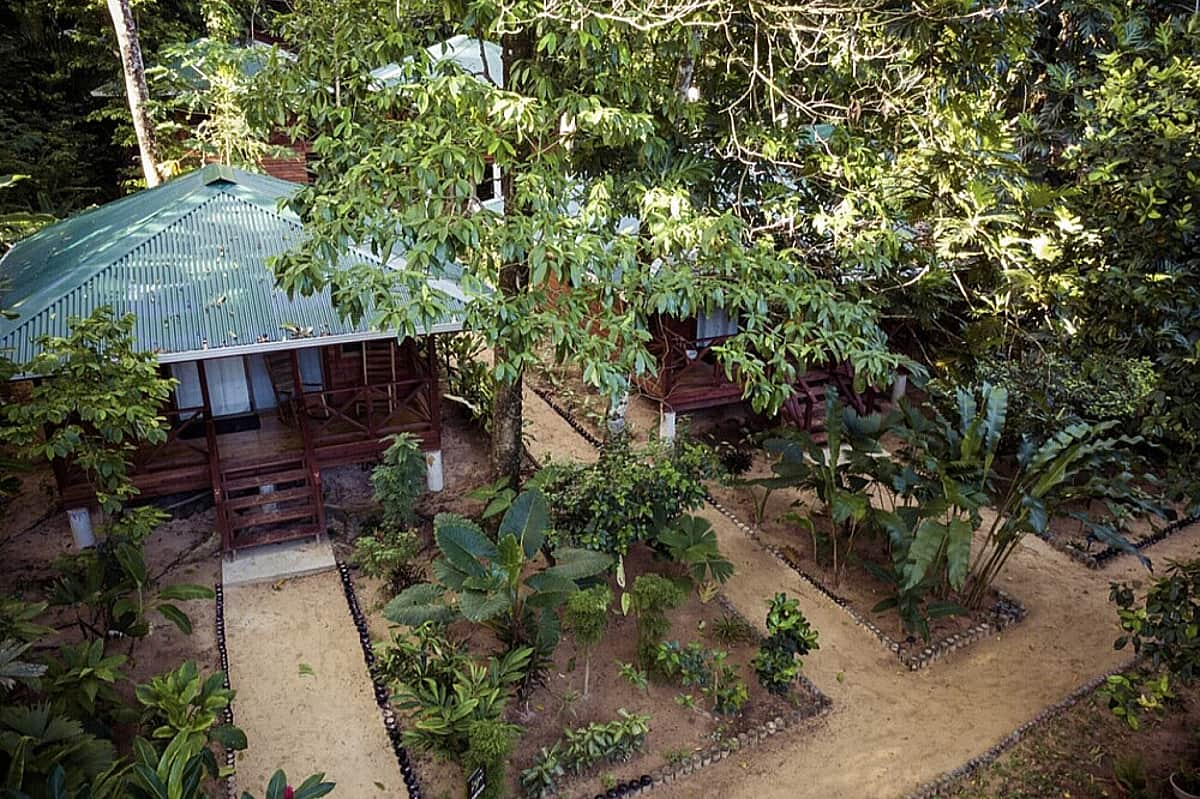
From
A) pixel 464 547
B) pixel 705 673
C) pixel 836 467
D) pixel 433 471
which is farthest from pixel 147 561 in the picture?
pixel 836 467

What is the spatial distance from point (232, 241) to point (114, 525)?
3.39 metres

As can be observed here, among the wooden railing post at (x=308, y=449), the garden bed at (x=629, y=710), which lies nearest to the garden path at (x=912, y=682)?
the garden bed at (x=629, y=710)

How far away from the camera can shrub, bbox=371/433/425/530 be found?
325 inches

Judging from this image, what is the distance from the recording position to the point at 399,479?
8297mm

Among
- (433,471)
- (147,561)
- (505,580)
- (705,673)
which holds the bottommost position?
(705,673)

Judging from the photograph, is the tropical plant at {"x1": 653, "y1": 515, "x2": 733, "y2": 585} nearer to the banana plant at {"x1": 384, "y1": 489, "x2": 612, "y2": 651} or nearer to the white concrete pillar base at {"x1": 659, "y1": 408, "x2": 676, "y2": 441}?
the banana plant at {"x1": 384, "y1": 489, "x2": 612, "y2": 651}

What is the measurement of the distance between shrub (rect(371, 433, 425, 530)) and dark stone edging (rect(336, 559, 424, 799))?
775 mm

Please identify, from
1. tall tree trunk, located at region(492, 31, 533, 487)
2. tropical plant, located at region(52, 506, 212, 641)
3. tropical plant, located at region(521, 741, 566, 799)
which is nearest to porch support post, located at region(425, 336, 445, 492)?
tall tree trunk, located at region(492, 31, 533, 487)

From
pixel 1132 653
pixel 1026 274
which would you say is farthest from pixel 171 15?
pixel 1132 653

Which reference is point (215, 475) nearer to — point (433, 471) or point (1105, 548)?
point (433, 471)

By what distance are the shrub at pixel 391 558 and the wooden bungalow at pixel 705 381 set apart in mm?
3969

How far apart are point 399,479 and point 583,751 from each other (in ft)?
12.0

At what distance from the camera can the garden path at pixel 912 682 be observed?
20.0 ft

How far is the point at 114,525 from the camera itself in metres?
6.60
